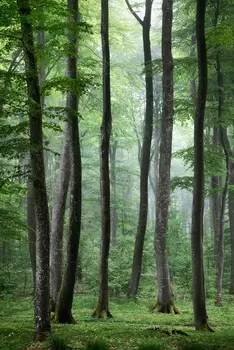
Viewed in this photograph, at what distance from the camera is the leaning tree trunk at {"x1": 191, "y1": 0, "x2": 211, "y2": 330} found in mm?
9094

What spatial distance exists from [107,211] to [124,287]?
6616 mm

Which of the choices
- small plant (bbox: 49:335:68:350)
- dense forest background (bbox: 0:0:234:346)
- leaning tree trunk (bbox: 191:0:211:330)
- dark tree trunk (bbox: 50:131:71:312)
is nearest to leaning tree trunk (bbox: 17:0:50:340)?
dense forest background (bbox: 0:0:234:346)

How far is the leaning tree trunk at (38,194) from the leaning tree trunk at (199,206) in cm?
341

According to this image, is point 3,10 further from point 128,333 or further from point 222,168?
point 222,168

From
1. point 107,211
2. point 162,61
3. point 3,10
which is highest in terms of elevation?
point 162,61

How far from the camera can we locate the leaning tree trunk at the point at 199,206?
9.09 metres

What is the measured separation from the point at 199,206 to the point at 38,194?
3.77 metres

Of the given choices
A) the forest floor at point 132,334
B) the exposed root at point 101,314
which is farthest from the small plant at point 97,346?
the exposed root at point 101,314

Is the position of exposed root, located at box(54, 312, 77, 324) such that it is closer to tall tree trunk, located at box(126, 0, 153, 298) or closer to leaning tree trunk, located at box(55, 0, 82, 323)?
leaning tree trunk, located at box(55, 0, 82, 323)

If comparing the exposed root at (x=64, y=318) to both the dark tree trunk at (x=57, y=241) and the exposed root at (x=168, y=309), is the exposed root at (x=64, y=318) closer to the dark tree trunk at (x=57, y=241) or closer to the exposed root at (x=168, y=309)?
the dark tree trunk at (x=57, y=241)

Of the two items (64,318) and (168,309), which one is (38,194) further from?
(168,309)

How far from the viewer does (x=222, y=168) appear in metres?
14.5

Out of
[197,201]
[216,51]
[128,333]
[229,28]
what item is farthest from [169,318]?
[216,51]

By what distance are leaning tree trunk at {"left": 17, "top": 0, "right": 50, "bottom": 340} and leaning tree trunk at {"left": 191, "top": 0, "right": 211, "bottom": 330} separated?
341 cm
